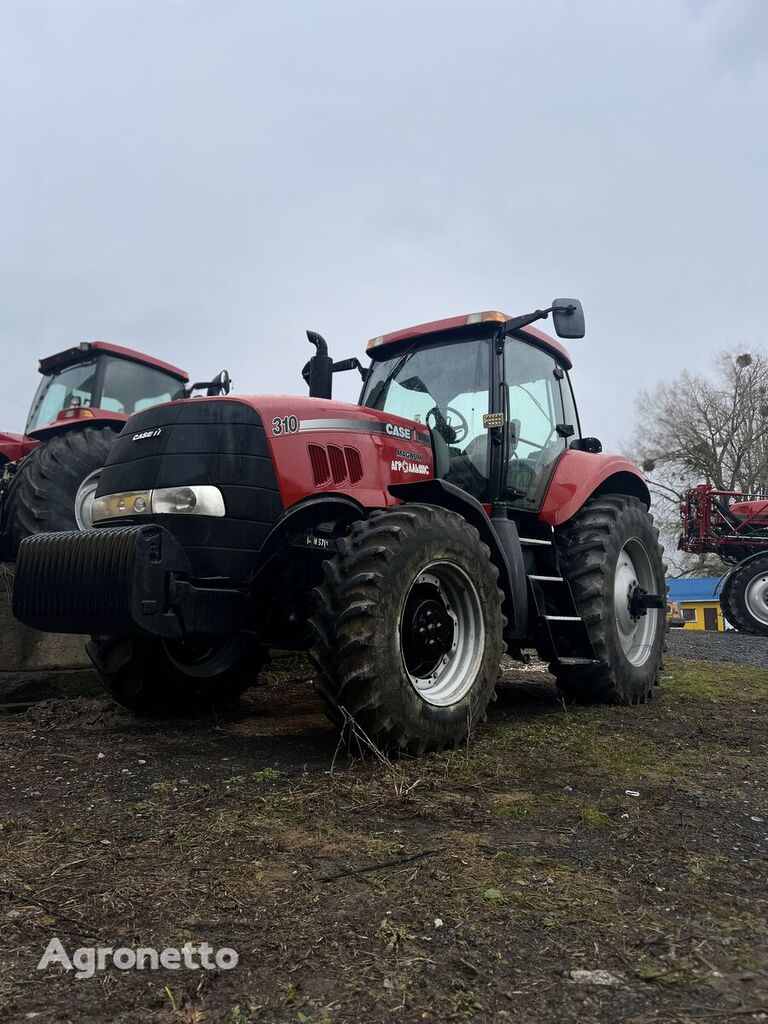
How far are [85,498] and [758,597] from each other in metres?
10.8

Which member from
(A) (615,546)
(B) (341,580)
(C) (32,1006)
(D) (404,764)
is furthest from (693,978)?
(A) (615,546)

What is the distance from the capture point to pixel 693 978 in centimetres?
171

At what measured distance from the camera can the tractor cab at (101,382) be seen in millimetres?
8086

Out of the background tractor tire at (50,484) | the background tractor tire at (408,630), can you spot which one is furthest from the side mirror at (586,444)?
the background tractor tire at (50,484)

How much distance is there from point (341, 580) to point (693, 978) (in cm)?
216

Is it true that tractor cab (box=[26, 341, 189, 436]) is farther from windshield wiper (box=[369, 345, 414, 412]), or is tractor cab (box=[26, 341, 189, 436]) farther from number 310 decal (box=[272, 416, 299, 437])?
number 310 decal (box=[272, 416, 299, 437])

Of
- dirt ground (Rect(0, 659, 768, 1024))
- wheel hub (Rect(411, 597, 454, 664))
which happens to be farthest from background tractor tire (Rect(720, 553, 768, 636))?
wheel hub (Rect(411, 597, 454, 664))

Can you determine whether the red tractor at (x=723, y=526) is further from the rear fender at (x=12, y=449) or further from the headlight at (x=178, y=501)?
the headlight at (x=178, y=501)

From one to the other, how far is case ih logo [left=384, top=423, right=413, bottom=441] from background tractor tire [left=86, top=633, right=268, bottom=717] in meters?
1.50

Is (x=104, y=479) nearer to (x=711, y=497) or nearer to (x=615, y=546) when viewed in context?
(x=615, y=546)

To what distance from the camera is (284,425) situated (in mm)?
4113

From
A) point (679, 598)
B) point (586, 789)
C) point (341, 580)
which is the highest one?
point (341, 580)

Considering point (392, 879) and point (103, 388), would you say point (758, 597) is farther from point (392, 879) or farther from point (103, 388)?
point (392, 879)

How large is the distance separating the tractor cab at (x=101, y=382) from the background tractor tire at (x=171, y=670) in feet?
12.3
